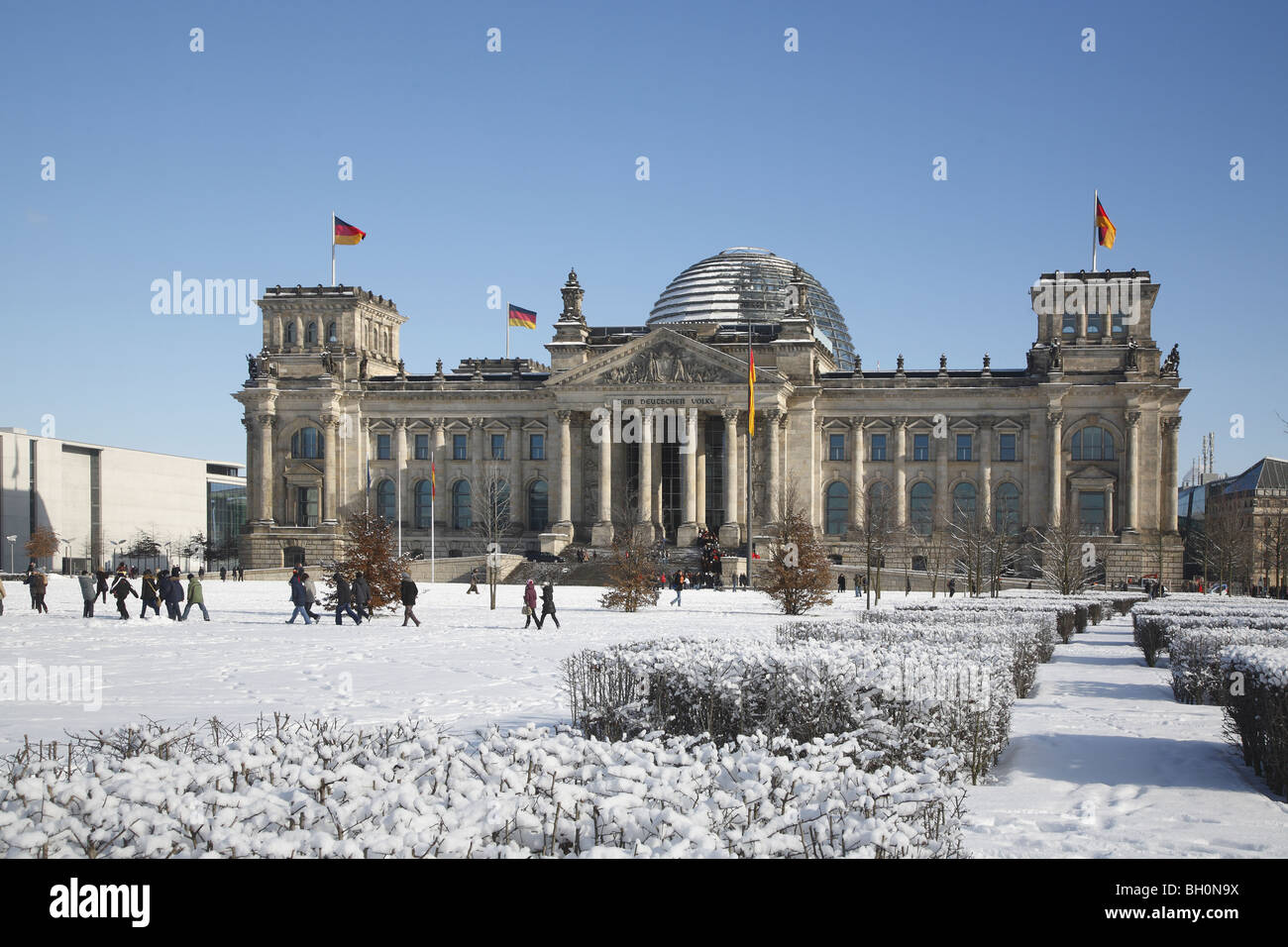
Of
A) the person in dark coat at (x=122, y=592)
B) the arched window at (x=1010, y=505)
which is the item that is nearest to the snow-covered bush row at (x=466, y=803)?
the person in dark coat at (x=122, y=592)

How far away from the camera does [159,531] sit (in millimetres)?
146375

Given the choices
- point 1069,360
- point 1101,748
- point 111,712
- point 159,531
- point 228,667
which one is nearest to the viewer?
point 1101,748

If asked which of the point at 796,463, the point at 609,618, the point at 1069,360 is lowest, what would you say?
the point at 609,618

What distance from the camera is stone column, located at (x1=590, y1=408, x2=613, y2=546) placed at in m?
80.6

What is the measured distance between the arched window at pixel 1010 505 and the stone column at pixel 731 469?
18549 mm

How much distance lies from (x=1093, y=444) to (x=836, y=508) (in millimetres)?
18526

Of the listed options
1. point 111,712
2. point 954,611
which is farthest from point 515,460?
point 111,712

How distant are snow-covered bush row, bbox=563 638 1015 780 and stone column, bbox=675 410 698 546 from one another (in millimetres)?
63817

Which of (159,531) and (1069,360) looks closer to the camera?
(1069,360)

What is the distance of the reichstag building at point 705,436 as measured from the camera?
262 ft

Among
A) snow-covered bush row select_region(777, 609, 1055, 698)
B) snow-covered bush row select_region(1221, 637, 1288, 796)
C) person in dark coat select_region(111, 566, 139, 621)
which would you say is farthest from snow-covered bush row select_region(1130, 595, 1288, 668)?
person in dark coat select_region(111, 566, 139, 621)

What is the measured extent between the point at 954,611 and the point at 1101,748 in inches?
577

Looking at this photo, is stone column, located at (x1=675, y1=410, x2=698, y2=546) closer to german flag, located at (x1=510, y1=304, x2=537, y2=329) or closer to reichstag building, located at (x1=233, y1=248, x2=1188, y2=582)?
reichstag building, located at (x1=233, y1=248, x2=1188, y2=582)
